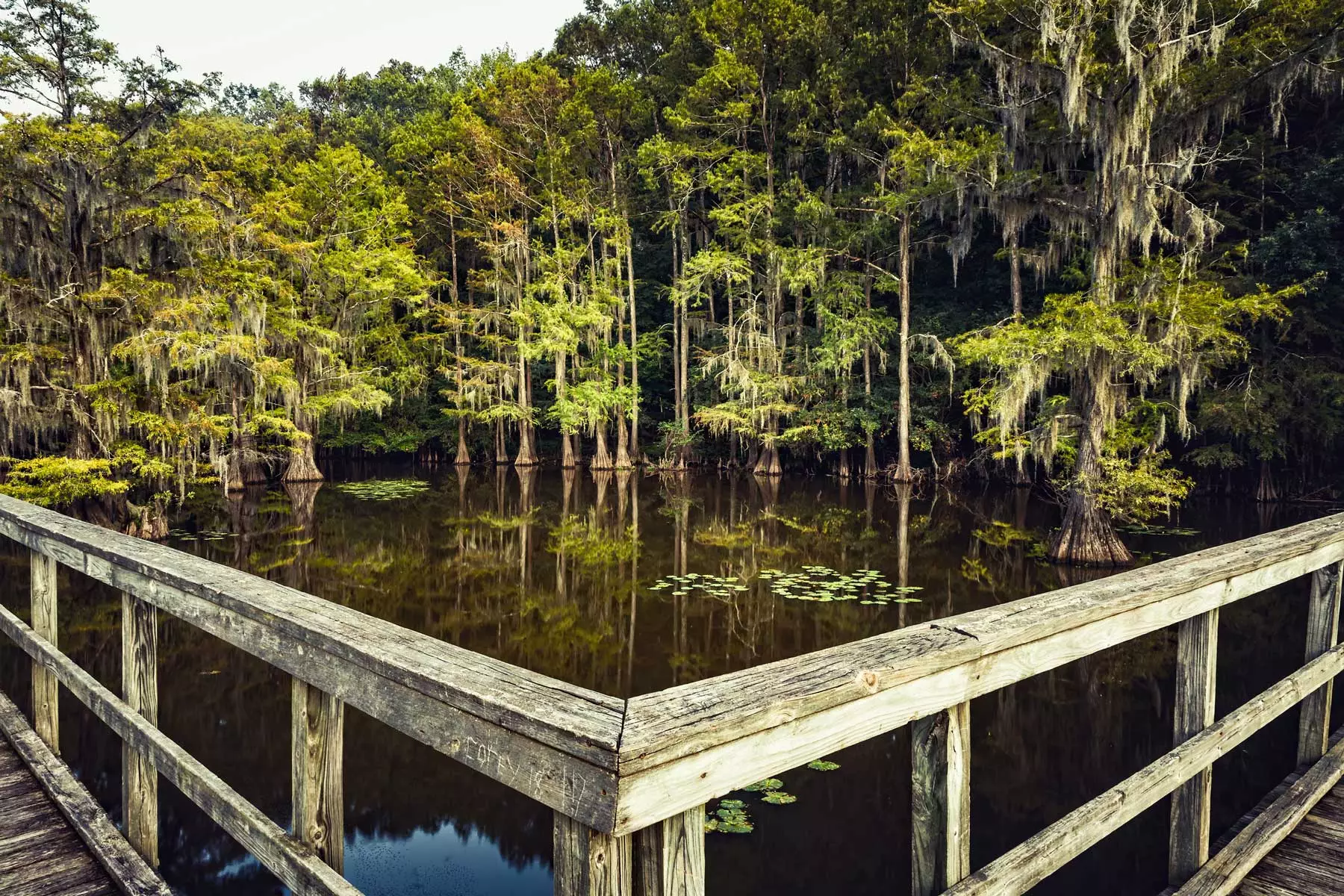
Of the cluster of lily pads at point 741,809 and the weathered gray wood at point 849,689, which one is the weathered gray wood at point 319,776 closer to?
the weathered gray wood at point 849,689

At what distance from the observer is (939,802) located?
1.51 meters

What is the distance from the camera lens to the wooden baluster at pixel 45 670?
3471 millimetres

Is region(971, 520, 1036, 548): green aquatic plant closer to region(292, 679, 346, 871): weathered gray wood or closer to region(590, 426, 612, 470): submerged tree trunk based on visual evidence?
region(292, 679, 346, 871): weathered gray wood

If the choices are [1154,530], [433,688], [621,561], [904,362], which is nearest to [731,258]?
[904,362]

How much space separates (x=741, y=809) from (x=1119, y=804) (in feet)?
10.8

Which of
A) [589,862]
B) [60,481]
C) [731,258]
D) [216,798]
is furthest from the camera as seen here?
[731,258]

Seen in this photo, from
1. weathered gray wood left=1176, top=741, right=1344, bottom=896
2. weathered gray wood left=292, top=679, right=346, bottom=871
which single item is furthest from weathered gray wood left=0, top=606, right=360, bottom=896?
weathered gray wood left=1176, top=741, right=1344, bottom=896

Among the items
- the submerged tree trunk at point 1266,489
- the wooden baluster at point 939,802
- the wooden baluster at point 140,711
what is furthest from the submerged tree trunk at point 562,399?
the wooden baluster at point 939,802

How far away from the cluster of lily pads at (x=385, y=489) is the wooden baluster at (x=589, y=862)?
67.6ft

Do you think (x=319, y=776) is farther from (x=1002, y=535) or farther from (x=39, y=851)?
(x=1002, y=535)

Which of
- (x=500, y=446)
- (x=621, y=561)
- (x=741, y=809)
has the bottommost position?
(x=741, y=809)

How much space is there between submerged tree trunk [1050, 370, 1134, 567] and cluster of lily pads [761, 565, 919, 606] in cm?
367

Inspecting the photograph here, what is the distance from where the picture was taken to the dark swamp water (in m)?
4.59

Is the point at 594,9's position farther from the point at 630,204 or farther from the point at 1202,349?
the point at 1202,349
